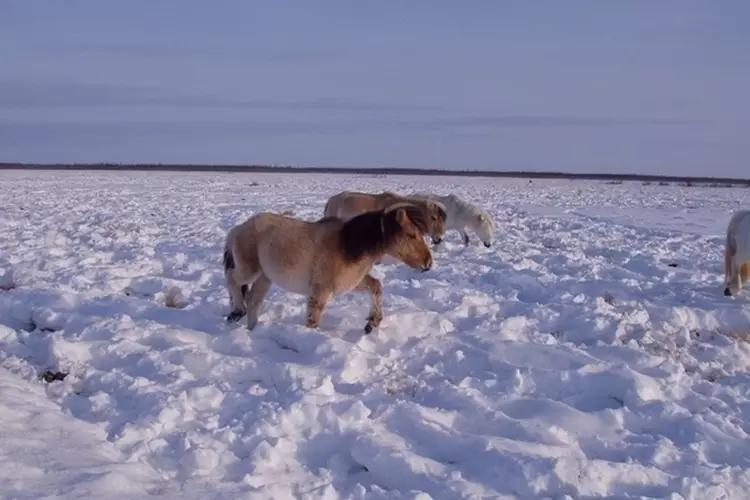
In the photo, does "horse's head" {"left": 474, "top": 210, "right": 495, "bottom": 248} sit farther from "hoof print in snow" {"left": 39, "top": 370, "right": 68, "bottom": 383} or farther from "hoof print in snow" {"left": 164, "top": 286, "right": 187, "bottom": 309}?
"hoof print in snow" {"left": 39, "top": 370, "right": 68, "bottom": 383}

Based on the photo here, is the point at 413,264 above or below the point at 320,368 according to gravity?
above

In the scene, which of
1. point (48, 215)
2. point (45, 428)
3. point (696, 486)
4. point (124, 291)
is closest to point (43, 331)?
point (124, 291)

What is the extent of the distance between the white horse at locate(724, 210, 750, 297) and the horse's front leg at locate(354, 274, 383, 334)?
18.4ft

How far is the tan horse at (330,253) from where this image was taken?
28.9ft

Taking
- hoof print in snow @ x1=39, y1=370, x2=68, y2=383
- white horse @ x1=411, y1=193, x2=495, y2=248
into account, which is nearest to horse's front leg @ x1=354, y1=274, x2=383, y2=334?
hoof print in snow @ x1=39, y1=370, x2=68, y2=383

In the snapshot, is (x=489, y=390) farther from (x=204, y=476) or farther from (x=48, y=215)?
(x=48, y=215)

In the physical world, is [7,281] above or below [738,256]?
below

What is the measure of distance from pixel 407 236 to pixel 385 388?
2261 millimetres

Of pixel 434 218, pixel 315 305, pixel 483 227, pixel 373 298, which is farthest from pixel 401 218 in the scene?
pixel 483 227

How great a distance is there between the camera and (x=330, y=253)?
8.85 metres

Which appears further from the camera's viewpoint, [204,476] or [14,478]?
[204,476]

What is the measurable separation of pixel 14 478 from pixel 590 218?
2230cm

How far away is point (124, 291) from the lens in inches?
422

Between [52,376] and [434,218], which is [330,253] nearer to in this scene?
[434,218]
